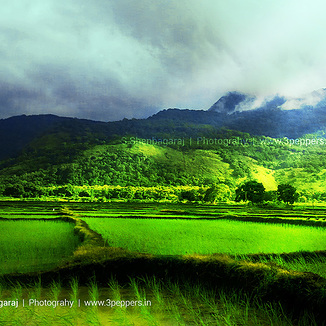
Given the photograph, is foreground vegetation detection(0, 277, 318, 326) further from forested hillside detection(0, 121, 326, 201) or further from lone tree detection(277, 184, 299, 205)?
lone tree detection(277, 184, 299, 205)

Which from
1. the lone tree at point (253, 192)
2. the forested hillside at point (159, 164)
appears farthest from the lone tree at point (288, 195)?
the forested hillside at point (159, 164)

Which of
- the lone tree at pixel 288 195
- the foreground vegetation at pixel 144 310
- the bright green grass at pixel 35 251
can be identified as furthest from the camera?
the lone tree at pixel 288 195

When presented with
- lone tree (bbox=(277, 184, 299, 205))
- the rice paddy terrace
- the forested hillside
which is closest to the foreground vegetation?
the rice paddy terrace

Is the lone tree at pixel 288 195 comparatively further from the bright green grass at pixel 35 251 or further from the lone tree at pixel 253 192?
the bright green grass at pixel 35 251

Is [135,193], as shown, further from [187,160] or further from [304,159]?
[304,159]

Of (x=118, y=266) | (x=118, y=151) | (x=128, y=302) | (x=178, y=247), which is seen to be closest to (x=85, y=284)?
(x=118, y=266)

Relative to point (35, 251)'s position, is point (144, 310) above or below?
above

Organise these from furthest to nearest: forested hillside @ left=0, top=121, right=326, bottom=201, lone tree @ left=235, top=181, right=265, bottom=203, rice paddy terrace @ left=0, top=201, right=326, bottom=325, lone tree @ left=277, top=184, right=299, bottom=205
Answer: forested hillside @ left=0, top=121, right=326, bottom=201
lone tree @ left=235, top=181, right=265, bottom=203
lone tree @ left=277, top=184, right=299, bottom=205
rice paddy terrace @ left=0, top=201, right=326, bottom=325

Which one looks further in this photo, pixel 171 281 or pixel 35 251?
pixel 35 251

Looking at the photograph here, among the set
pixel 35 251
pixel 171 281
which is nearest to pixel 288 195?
pixel 35 251

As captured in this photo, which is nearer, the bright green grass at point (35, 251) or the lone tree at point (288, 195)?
the bright green grass at point (35, 251)

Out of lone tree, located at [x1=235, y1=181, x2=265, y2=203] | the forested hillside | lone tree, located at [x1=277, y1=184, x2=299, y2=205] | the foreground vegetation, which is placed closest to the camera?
the foreground vegetation

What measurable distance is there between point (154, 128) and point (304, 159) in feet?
289

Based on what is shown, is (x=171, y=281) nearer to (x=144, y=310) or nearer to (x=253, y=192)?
(x=144, y=310)
